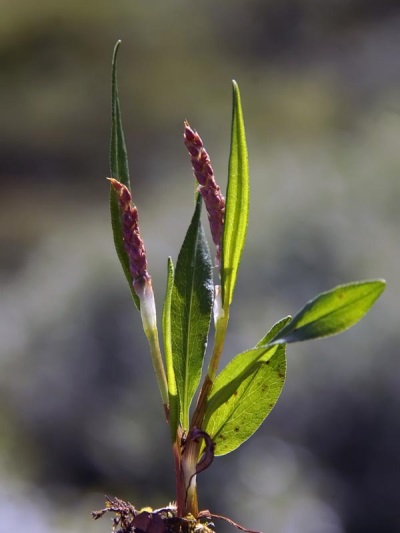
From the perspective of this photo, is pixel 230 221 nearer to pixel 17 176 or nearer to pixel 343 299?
pixel 343 299

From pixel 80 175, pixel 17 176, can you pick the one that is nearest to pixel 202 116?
pixel 80 175

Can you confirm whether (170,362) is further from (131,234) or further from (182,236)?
(182,236)

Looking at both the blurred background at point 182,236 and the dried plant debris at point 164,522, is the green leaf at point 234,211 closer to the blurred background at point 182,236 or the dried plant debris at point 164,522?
the dried plant debris at point 164,522

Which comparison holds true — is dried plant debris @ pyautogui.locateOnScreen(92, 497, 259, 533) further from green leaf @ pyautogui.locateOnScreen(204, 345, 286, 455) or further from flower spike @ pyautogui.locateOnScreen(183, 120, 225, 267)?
flower spike @ pyautogui.locateOnScreen(183, 120, 225, 267)

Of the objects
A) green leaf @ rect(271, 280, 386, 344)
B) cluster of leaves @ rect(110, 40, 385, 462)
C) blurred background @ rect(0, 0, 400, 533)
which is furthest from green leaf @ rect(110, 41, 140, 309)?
blurred background @ rect(0, 0, 400, 533)

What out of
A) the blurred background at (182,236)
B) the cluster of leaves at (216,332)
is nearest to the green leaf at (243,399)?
the cluster of leaves at (216,332)

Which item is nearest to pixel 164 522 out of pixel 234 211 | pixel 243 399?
pixel 243 399
